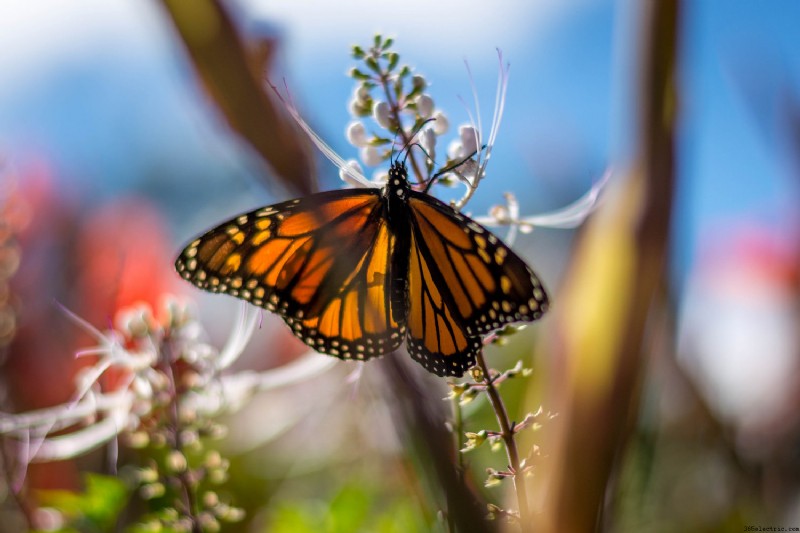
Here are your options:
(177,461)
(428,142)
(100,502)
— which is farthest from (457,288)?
(100,502)

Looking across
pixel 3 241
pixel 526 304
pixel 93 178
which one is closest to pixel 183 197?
pixel 93 178

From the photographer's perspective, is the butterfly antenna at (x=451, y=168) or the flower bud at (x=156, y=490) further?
the flower bud at (x=156, y=490)

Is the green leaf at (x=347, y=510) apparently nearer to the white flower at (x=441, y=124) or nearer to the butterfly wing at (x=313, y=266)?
the butterfly wing at (x=313, y=266)

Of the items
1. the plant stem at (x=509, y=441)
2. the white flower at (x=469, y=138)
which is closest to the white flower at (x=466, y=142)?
the white flower at (x=469, y=138)

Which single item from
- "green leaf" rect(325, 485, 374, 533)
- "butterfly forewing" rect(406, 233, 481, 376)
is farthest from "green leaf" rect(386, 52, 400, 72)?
"green leaf" rect(325, 485, 374, 533)

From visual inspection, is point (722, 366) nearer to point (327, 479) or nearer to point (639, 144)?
point (327, 479)

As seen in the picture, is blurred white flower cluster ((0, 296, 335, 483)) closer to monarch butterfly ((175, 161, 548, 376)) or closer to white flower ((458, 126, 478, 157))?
monarch butterfly ((175, 161, 548, 376))

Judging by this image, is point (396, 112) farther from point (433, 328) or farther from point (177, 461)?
point (177, 461)
